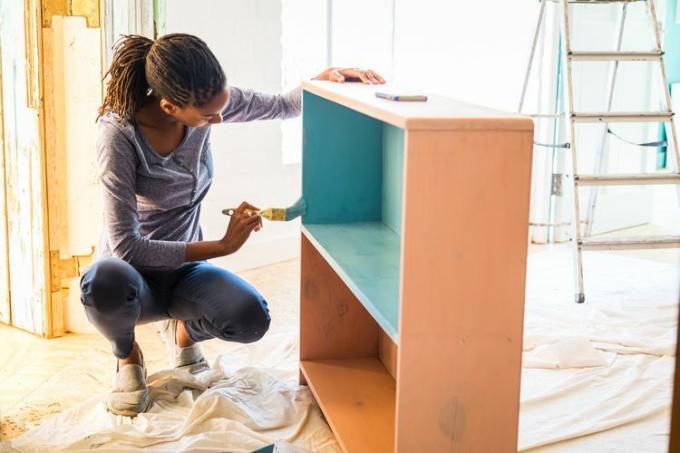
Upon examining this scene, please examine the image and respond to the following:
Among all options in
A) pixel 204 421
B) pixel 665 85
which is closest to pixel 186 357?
pixel 204 421

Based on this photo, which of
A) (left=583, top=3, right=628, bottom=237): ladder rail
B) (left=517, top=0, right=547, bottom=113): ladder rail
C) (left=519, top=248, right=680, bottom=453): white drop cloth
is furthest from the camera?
(left=583, top=3, right=628, bottom=237): ladder rail

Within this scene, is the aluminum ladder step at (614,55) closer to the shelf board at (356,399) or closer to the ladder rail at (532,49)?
the ladder rail at (532,49)

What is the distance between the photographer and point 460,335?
1.78m

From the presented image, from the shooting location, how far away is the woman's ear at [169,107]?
2.36 metres

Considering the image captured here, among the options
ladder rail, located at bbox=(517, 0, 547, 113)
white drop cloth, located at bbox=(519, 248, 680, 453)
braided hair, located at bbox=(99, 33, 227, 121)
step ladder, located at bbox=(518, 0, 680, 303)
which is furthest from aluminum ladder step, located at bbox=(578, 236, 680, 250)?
braided hair, located at bbox=(99, 33, 227, 121)

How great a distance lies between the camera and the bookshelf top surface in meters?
1.69

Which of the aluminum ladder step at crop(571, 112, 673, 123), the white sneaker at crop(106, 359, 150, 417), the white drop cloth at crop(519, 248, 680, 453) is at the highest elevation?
the aluminum ladder step at crop(571, 112, 673, 123)

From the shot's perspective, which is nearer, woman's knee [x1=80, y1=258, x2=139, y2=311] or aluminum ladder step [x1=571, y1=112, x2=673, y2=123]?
woman's knee [x1=80, y1=258, x2=139, y2=311]

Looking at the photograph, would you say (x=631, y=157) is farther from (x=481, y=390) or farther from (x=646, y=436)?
(x=481, y=390)

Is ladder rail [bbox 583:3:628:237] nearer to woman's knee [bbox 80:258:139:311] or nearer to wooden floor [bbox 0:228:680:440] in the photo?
wooden floor [bbox 0:228:680:440]

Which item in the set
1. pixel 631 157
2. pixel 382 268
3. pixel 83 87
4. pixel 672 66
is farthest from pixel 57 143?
pixel 672 66

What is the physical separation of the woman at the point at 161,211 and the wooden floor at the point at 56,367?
0.29 m

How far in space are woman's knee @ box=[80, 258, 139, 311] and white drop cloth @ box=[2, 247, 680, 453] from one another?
13.1 inches

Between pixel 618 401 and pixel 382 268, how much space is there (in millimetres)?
1001
